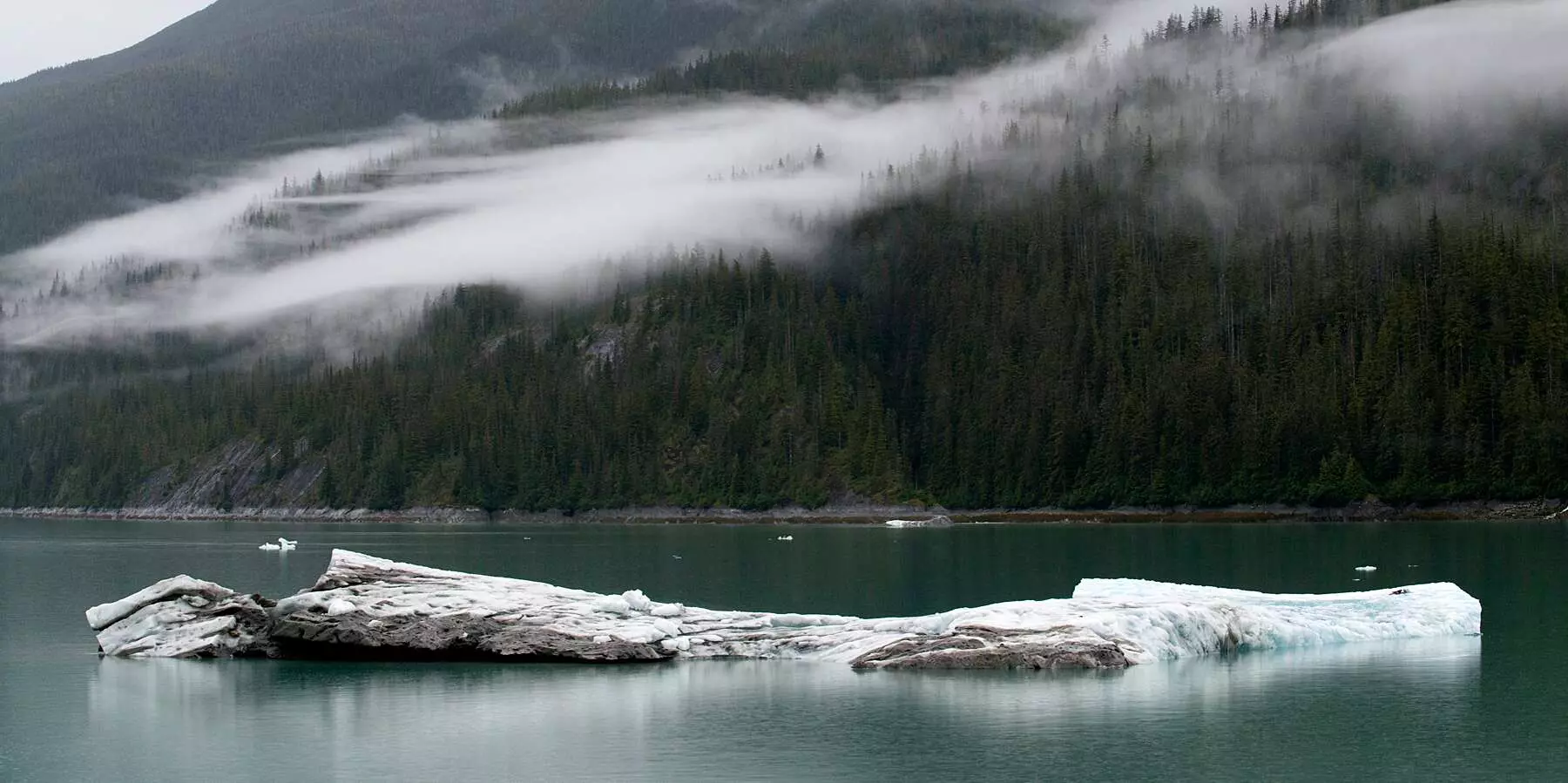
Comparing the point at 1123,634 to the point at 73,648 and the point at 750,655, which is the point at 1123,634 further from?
the point at 73,648

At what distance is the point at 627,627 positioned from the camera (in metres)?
55.9

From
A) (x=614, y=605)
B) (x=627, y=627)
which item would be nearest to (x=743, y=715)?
(x=627, y=627)

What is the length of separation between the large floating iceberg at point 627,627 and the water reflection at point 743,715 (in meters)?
0.92

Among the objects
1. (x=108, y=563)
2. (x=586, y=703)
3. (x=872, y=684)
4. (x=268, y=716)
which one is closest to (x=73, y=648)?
(x=268, y=716)

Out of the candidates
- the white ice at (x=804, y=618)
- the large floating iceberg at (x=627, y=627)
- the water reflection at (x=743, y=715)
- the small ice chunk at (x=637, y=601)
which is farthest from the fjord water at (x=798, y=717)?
the small ice chunk at (x=637, y=601)

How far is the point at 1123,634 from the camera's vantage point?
173 ft

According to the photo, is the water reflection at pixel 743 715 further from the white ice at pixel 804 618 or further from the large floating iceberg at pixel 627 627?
the white ice at pixel 804 618

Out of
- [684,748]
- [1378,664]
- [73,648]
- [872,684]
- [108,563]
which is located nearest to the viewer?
[684,748]

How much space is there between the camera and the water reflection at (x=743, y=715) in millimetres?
39094

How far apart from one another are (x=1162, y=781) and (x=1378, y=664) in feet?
69.0

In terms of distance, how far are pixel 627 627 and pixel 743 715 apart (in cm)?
1169

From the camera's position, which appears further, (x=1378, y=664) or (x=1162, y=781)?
(x=1378, y=664)

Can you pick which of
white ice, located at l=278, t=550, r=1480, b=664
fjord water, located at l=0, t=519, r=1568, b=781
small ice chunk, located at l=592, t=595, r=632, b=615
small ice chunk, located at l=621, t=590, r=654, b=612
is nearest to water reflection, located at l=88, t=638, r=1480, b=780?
fjord water, located at l=0, t=519, r=1568, b=781

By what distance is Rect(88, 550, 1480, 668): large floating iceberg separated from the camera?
5256 centimetres
